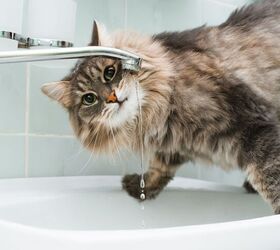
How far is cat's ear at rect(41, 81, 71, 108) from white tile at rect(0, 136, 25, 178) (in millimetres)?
197

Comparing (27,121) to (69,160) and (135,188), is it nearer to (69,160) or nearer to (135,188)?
(69,160)

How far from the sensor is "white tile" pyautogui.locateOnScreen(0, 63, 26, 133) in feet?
4.36

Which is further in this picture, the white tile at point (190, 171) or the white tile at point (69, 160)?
the white tile at point (190, 171)

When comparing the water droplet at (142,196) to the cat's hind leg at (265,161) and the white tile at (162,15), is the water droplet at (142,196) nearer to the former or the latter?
the cat's hind leg at (265,161)

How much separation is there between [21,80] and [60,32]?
0.23 m

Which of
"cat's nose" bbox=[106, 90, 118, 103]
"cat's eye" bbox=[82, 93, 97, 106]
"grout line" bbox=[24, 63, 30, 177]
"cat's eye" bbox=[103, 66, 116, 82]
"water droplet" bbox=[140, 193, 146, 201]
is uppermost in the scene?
"cat's eye" bbox=[103, 66, 116, 82]

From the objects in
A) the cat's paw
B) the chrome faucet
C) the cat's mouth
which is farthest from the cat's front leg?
the chrome faucet

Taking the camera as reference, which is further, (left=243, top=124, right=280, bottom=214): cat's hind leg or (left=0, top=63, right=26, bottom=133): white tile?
(left=0, top=63, right=26, bottom=133): white tile

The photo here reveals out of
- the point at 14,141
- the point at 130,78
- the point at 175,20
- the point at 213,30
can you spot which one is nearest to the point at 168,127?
the point at 130,78

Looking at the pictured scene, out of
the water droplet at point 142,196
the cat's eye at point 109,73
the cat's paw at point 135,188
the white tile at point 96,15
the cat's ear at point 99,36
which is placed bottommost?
the water droplet at point 142,196

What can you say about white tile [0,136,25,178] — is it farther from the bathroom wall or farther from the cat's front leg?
the cat's front leg

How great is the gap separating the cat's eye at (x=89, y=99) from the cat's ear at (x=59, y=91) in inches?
2.1

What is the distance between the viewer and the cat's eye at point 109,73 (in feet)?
3.85

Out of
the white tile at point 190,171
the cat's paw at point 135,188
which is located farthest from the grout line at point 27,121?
the white tile at point 190,171
